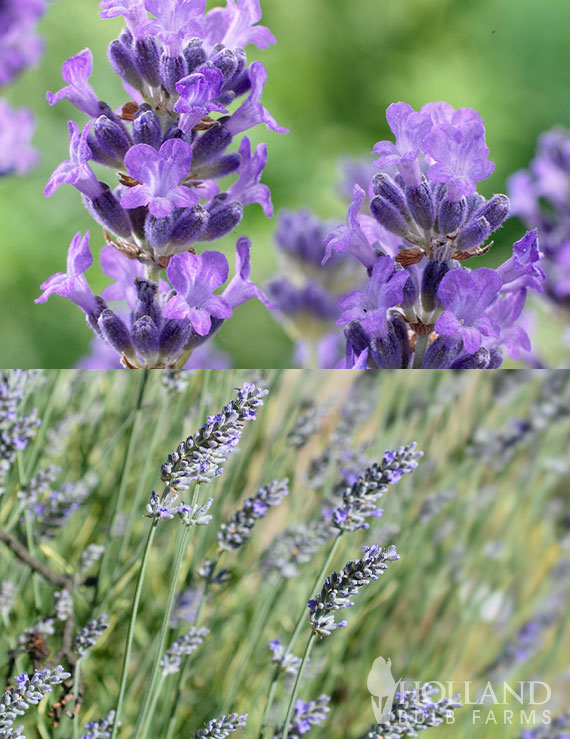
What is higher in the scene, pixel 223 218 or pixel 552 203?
pixel 223 218

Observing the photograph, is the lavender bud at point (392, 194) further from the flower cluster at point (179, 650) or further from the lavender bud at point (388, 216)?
the flower cluster at point (179, 650)

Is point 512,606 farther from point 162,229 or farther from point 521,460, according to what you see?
point 162,229

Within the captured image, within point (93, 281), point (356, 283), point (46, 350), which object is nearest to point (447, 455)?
point (356, 283)

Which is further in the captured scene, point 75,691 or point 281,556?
point 281,556

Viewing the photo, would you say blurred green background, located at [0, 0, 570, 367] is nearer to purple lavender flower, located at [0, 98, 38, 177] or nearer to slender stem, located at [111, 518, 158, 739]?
purple lavender flower, located at [0, 98, 38, 177]

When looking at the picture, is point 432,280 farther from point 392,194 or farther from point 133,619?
point 133,619

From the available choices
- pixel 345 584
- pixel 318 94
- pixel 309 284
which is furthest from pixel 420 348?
pixel 318 94

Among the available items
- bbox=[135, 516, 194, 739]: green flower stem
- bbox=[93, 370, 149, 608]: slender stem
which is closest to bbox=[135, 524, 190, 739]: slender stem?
bbox=[135, 516, 194, 739]: green flower stem
